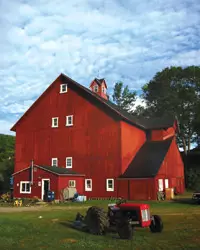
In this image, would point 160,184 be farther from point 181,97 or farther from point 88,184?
point 181,97

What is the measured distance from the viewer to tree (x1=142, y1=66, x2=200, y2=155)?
6412 centimetres

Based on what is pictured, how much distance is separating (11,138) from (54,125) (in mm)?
33821

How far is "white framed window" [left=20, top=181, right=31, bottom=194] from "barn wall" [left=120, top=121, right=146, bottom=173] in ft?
35.7

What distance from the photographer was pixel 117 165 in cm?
3700

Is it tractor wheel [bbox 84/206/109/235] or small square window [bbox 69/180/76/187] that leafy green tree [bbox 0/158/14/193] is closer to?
small square window [bbox 69/180/76/187]

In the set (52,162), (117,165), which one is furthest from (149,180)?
(52,162)

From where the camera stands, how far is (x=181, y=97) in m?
65.4

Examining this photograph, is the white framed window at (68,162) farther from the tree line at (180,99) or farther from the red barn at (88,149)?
the tree line at (180,99)

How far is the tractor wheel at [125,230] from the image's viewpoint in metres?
13.2

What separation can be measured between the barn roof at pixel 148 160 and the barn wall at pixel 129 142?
601 mm

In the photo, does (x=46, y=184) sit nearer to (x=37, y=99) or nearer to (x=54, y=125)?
(x=54, y=125)


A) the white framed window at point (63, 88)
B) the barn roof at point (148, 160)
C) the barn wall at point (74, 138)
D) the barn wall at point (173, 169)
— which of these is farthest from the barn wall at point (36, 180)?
the white framed window at point (63, 88)

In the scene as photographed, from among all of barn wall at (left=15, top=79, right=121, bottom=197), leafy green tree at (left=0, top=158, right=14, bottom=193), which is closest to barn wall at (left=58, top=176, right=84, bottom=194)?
barn wall at (left=15, top=79, right=121, bottom=197)

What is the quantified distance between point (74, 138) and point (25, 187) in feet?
28.1
